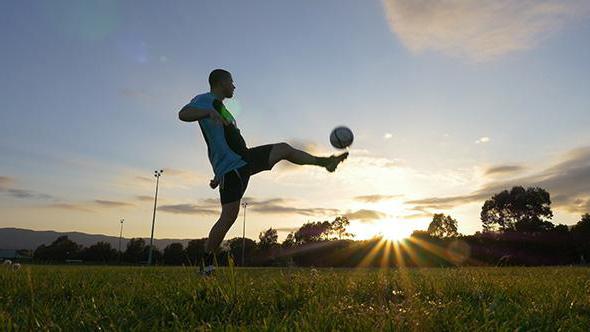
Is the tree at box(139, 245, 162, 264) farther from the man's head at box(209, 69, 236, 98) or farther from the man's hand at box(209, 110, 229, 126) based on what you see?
the man's hand at box(209, 110, 229, 126)

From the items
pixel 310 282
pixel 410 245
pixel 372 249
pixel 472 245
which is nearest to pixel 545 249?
pixel 472 245

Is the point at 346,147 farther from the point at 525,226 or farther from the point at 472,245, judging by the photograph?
the point at 525,226

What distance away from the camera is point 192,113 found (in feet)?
20.3

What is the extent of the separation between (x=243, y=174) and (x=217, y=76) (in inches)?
65.6

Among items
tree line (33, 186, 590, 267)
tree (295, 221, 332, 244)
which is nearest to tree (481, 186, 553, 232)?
tree line (33, 186, 590, 267)

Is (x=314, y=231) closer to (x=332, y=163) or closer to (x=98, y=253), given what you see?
(x=98, y=253)

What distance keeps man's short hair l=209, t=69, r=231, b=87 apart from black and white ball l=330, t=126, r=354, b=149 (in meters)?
2.13

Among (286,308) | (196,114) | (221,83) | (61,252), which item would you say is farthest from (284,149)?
(61,252)

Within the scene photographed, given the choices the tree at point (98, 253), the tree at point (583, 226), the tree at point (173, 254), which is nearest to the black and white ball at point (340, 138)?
the tree at point (583, 226)

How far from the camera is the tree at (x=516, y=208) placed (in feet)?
313

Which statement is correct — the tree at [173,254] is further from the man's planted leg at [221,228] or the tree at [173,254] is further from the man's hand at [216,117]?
the man's hand at [216,117]

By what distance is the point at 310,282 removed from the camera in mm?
4070

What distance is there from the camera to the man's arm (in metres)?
6.14

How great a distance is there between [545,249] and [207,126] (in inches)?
2189
